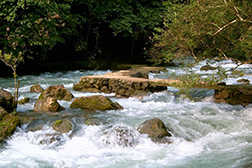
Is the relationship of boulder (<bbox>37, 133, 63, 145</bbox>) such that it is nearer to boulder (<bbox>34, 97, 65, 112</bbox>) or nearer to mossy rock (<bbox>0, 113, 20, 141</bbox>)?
mossy rock (<bbox>0, 113, 20, 141</bbox>)

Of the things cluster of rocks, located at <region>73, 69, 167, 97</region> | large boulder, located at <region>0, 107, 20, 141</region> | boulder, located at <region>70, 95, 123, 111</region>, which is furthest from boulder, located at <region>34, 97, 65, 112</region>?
cluster of rocks, located at <region>73, 69, 167, 97</region>

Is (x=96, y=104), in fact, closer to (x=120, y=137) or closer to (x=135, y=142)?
(x=120, y=137)

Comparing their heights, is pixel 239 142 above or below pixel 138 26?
below

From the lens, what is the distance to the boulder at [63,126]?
5809mm

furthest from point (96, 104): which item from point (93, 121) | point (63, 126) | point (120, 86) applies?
point (120, 86)

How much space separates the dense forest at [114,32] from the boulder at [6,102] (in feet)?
2.74

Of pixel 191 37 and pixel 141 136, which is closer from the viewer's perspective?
pixel 141 136

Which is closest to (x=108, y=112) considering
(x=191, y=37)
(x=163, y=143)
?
(x=163, y=143)

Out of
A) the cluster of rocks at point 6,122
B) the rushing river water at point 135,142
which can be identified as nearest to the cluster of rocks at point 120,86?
the rushing river water at point 135,142

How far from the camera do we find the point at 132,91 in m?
9.40

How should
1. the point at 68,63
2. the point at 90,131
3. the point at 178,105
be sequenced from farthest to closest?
the point at 68,63, the point at 178,105, the point at 90,131

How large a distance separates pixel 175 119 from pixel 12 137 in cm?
361

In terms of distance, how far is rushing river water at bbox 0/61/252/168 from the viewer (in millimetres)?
4730

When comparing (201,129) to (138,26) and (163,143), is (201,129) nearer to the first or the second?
(163,143)
